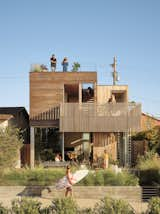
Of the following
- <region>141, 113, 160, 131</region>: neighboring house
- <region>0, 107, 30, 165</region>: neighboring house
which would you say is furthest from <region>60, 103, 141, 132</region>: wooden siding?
<region>141, 113, 160, 131</region>: neighboring house

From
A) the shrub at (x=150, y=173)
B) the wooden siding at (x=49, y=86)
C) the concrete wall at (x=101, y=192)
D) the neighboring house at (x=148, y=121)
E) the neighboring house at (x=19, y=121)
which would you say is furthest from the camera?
the neighboring house at (x=148, y=121)

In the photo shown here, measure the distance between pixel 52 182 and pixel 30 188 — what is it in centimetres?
101

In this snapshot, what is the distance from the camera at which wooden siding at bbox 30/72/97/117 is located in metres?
25.5

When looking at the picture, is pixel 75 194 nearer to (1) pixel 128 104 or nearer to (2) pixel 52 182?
(2) pixel 52 182

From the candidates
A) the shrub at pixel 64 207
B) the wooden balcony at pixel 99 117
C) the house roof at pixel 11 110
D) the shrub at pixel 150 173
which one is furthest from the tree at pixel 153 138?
the shrub at pixel 64 207

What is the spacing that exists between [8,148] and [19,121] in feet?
31.6

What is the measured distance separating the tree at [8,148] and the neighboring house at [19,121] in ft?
11.9

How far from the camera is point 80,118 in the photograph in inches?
965

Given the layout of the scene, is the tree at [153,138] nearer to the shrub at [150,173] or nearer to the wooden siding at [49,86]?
the wooden siding at [49,86]

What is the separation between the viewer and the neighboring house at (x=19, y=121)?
2509 centimetres

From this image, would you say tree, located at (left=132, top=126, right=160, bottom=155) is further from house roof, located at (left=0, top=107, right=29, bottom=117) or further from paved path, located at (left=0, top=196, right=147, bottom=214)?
paved path, located at (left=0, top=196, right=147, bottom=214)

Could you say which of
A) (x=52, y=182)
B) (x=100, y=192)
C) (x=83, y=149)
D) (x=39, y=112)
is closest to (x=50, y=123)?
(x=39, y=112)

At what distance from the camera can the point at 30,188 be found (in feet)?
58.4

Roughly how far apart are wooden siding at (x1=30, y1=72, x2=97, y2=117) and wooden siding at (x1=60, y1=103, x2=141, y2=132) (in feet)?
4.59
